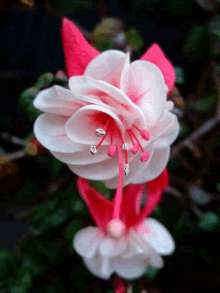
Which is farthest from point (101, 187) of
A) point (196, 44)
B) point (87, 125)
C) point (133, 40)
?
point (196, 44)

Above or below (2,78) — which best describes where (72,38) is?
above

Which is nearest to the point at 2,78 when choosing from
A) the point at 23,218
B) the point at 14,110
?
the point at 14,110

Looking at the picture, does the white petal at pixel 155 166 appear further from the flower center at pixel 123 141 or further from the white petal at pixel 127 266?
the white petal at pixel 127 266

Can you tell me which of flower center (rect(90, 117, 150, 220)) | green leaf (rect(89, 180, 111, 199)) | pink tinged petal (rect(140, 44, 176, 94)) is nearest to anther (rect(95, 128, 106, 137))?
flower center (rect(90, 117, 150, 220))

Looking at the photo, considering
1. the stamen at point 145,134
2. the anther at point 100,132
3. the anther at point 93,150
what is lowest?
the anther at point 93,150

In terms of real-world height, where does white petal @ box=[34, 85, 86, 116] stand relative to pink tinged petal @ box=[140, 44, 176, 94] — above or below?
below

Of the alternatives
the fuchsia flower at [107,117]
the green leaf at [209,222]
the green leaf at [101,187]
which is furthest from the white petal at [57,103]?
the green leaf at [209,222]

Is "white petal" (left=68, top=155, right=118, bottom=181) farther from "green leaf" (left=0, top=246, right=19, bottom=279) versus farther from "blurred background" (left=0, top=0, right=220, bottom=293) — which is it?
"green leaf" (left=0, top=246, right=19, bottom=279)

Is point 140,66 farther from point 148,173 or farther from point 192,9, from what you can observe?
point 192,9
